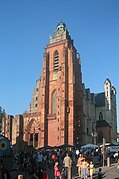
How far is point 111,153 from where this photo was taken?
39.2m

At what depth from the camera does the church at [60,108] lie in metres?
63.3

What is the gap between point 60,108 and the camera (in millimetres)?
63781

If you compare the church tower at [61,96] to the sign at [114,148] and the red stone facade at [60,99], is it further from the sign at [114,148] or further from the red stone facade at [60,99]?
the sign at [114,148]

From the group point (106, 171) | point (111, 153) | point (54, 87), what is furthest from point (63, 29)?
point (106, 171)

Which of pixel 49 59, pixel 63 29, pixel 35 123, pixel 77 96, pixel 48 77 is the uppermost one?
pixel 63 29

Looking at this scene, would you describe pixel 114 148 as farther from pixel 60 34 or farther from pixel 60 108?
pixel 60 34

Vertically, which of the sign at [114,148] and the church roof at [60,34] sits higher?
the church roof at [60,34]

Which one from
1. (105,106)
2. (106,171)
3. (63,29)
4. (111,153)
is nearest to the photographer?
(106,171)

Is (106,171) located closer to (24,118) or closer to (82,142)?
(82,142)

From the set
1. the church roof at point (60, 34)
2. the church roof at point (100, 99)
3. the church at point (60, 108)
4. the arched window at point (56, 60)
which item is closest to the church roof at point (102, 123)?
the church at point (60, 108)

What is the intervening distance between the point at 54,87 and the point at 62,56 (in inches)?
275

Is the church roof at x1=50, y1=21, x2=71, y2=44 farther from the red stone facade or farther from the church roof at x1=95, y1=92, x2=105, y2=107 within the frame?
the church roof at x1=95, y1=92, x2=105, y2=107

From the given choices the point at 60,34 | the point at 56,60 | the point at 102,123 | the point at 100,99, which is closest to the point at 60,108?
the point at 56,60

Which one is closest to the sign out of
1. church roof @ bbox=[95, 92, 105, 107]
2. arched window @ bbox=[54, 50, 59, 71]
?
arched window @ bbox=[54, 50, 59, 71]
